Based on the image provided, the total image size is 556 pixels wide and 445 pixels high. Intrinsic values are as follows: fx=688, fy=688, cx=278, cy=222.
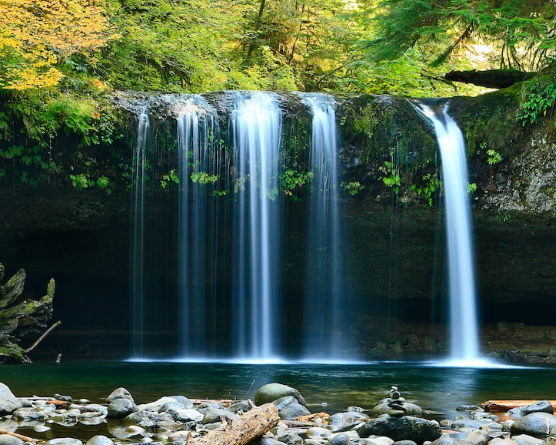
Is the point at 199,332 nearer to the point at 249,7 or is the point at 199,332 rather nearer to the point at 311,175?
the point at 311,175

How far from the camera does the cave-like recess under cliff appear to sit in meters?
13.1

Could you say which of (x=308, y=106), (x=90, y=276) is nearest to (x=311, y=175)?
(x=308, y=106)

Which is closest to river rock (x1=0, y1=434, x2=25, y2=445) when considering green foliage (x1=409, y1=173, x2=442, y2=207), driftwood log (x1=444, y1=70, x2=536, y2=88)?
green foliage (x1=409, y1=173, x2=442, y2=207)

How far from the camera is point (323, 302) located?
50.5 ft

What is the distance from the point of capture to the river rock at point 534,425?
598 cm

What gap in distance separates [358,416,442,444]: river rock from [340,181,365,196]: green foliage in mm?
8069

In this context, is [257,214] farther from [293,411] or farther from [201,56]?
[293,411]

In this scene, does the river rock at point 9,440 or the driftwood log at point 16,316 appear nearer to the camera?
the river rock at point 9,440

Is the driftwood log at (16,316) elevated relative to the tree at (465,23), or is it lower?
lower

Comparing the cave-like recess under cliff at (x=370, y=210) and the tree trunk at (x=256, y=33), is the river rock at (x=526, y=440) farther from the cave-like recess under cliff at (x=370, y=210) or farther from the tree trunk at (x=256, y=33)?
the tree trunk at (x=256, y=33)

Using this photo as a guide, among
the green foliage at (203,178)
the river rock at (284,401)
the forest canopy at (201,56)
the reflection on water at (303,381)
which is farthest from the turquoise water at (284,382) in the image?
the forest canopy at (201,56)

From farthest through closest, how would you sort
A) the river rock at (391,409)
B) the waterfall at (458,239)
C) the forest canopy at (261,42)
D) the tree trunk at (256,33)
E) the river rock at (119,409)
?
1. the tree trunk at (256,33)
2. the waterfall at (458,239)
3. the forest canopy at (261,42)
4. the river rock at (391,409)
5. the river rock at (119,409)

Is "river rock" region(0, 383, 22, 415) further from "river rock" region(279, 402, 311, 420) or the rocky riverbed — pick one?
"river rock" region(279, 402, 311, 420)

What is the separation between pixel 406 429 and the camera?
18.6 feet
